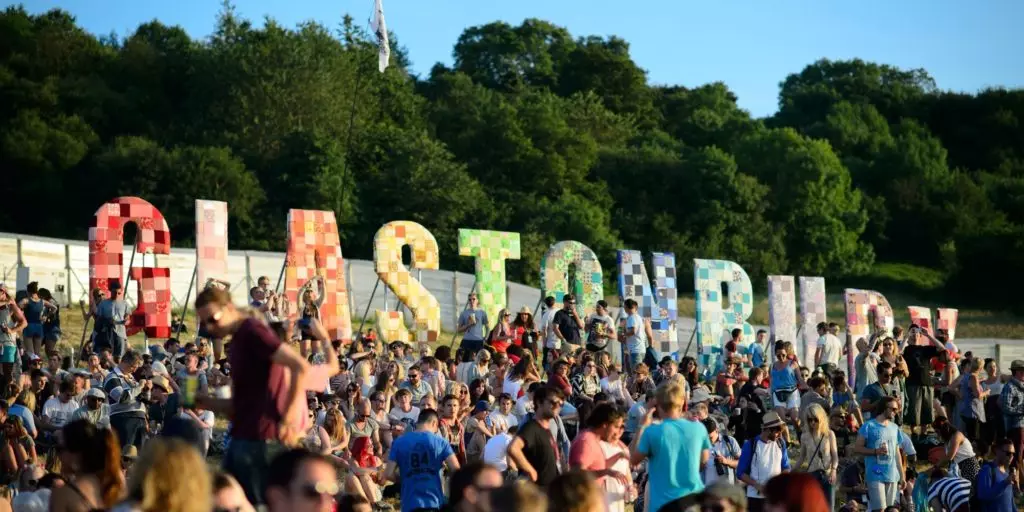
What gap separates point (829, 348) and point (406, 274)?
6569 mm

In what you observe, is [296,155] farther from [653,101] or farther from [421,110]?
[653,101]

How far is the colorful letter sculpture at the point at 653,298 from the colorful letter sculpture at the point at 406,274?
310 cm

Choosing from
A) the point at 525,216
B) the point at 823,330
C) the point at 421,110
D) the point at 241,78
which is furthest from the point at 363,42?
the point at 823,330

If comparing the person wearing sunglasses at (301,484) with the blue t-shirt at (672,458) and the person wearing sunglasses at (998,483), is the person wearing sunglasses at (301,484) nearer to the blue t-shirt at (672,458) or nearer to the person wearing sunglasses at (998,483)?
the blue t-shirt at (672,458)

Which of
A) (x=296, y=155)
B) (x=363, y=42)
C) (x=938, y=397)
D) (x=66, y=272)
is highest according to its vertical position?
(x=363, y=42)

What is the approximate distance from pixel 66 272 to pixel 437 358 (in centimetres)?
1711

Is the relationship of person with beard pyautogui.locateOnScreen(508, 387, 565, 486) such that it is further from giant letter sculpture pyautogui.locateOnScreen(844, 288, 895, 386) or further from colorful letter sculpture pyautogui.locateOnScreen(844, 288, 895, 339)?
colorful letter sculpture pyautogui.locateOnScreen(844, 288, 895, 339)

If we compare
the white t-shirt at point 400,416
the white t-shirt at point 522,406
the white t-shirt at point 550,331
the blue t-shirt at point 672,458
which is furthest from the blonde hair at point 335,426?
the white t-shirt at point 550,331

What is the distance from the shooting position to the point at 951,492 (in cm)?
1538

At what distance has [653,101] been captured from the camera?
74500 millimetres

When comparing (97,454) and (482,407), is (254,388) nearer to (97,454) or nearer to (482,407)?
(97,454)

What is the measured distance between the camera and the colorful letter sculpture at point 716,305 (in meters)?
24.9

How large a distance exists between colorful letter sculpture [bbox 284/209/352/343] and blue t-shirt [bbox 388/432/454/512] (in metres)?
10.0

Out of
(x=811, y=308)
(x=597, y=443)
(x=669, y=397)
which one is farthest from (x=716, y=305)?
(x=669, y=397)
